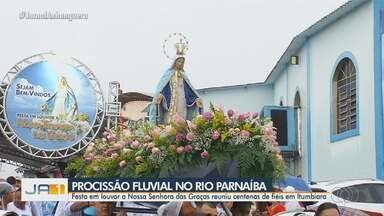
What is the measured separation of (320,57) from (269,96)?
38.1ft

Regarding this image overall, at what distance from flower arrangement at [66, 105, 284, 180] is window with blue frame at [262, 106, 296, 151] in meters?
21.8

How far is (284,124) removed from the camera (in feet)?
91.8

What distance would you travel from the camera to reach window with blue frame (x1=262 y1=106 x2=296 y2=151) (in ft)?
90.1

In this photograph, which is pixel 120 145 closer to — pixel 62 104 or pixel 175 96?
pixel 175 96

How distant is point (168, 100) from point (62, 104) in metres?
16.2

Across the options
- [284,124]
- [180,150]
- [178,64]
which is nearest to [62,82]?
[284,124]

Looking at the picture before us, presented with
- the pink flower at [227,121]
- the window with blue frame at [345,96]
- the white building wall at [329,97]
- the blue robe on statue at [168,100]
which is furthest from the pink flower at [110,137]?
the window with blue frame at [345,96]

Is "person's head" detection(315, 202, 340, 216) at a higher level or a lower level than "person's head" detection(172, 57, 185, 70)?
lower

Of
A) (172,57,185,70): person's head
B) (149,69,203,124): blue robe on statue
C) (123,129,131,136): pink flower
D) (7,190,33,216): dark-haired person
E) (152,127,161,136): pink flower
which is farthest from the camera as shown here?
(172,57,185,70): person's head

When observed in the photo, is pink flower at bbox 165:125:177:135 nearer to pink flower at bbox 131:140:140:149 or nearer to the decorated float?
the decorated float

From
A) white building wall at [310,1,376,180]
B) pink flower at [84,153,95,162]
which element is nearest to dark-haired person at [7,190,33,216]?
pink flower at [84,153,95,162]

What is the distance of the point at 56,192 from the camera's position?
4.62 m

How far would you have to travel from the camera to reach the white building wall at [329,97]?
1908cm

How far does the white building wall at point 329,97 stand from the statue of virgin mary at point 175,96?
29.1ft
